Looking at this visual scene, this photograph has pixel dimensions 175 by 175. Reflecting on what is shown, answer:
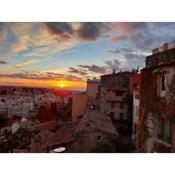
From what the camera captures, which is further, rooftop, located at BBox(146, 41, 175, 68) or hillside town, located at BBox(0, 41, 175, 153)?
hillside town, located at BBox(0, 41, 175, 153)

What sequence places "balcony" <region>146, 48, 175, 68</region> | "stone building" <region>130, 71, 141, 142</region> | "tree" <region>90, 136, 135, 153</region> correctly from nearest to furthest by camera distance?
"balcony" <region>146, 48, 175, 68</region>, "tree" <region>90, 136, 135, 153</region>, "stone building" <region>130, 71, 141, 142</region>

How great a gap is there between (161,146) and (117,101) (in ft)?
3.05

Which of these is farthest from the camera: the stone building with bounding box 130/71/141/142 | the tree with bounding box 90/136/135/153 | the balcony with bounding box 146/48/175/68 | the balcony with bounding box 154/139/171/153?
the stone building with bounding box 130/71/141/142

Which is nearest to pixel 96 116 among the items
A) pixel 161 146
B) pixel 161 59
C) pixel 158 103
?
pixel 158 103

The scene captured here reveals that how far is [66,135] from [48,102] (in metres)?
0.58

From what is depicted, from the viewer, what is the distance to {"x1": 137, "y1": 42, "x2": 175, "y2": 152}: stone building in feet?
16.4

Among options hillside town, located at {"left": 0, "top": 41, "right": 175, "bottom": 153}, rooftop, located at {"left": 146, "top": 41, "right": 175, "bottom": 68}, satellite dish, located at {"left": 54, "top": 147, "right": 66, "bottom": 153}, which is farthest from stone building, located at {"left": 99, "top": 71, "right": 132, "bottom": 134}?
satellite dish, located at {"left": 54, "top": 147, "right": 66, "bottom": 153}

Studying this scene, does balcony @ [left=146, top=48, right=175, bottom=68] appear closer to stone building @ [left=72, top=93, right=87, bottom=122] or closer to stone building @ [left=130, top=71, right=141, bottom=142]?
stone building @ [left=130, top=71, right=141, bottom=142]

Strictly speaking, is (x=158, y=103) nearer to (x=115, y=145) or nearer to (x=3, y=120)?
(x=115, y=145)

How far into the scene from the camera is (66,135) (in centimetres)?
525

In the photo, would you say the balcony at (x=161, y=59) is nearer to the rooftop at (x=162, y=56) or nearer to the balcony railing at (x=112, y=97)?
the rooftop at (x=162, y=56)

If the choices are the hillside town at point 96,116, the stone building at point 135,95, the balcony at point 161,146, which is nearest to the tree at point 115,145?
the hillside town at point 96,116

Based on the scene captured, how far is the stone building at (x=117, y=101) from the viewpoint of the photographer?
5.32m
